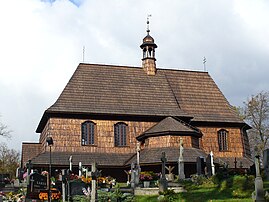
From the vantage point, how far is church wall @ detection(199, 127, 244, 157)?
3547 cm

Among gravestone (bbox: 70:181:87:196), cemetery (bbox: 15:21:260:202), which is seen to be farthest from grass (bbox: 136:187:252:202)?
cemetery (bbox: 15:21:260:202)

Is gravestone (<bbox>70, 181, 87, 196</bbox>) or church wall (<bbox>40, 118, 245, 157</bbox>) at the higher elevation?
church wall (<bbox>40, 118, 245, 157</bbox>)

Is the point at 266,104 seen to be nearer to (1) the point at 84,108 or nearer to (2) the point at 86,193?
(1) the point at 84,108

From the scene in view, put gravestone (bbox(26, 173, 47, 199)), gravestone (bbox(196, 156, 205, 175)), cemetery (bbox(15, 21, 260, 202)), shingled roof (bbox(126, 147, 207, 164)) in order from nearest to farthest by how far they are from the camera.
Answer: gravestone (bbox(26, 173, 47, 199)) → gravestone (bbox(196, 156, 205, 175)) → shingled roof (bbox(126, 147, 207, 164)) → cemetery (bbox(15, 21, 260, 202))

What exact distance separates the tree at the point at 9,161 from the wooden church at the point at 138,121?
68.0ft

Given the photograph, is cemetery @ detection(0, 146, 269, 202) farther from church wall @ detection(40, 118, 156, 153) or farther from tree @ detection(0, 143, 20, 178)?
tree @ detection(0, 143, 20, 178)

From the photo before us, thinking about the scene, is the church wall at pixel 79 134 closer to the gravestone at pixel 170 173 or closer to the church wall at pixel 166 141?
the church wall at pixel 166 141

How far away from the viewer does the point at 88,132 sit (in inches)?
1292

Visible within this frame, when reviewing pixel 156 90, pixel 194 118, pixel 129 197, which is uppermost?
pixel 156 90

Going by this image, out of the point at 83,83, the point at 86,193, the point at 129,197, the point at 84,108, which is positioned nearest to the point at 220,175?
the point at 129,197

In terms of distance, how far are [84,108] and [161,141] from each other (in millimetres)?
5945

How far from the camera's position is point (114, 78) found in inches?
1446

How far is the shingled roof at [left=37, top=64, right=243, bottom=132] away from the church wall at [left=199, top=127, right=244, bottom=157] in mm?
851

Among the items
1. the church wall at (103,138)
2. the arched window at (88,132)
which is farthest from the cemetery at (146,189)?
the arched window at (88,132)
